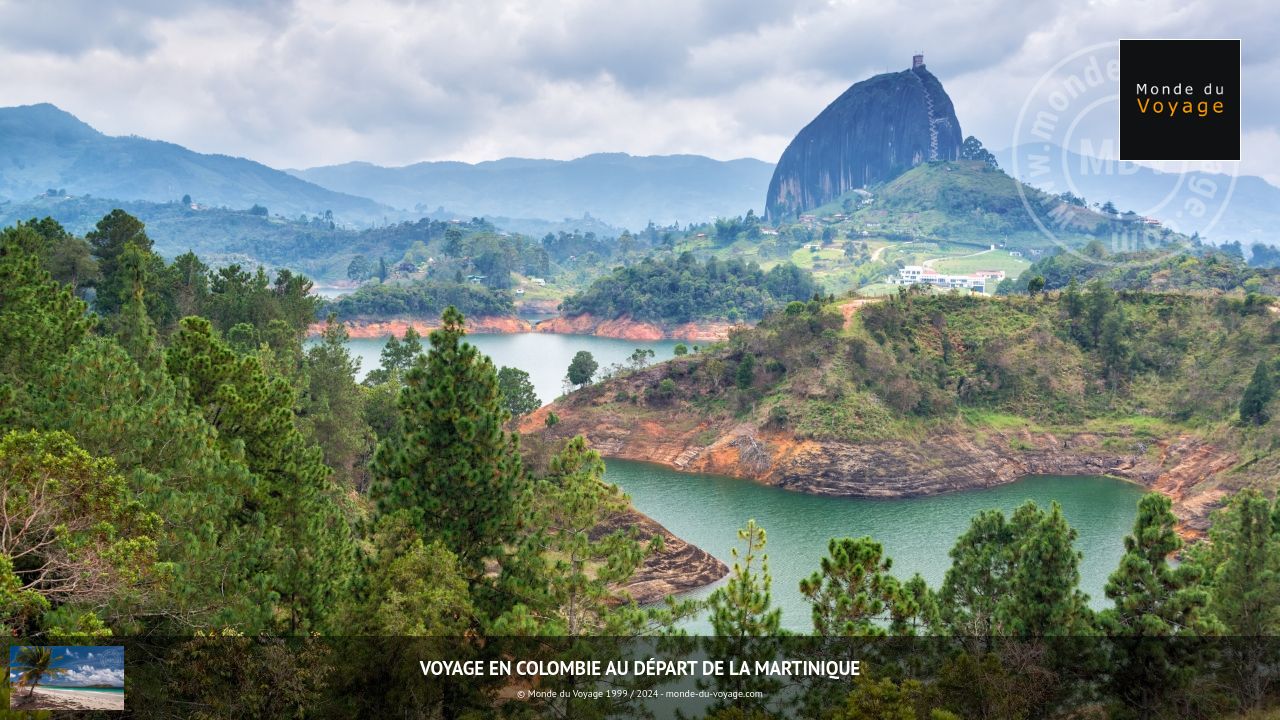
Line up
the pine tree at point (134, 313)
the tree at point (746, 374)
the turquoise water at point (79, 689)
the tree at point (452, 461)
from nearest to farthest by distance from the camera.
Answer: the turquoise water at point (79, 689), the tree at point (452, 461), the pine tree at point (134, 313), the tree at point (746, 374)

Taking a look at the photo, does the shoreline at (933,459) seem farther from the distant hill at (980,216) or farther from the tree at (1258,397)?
the distant hill at (980,216)

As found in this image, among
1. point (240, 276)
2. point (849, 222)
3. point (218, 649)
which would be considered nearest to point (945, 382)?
point (240, 276)

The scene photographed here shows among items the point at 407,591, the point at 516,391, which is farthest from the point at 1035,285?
the point at 407,591

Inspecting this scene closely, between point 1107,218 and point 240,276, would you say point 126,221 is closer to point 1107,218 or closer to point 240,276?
point 240,276

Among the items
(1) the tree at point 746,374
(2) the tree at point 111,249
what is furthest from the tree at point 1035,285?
(2) the tree at point 111,249

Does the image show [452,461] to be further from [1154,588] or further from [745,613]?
[1154,588]

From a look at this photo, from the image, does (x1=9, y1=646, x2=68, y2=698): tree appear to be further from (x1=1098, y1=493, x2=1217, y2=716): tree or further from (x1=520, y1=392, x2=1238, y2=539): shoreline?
(x1=520, y1=392, x2=1238, y2=539): shoreline
